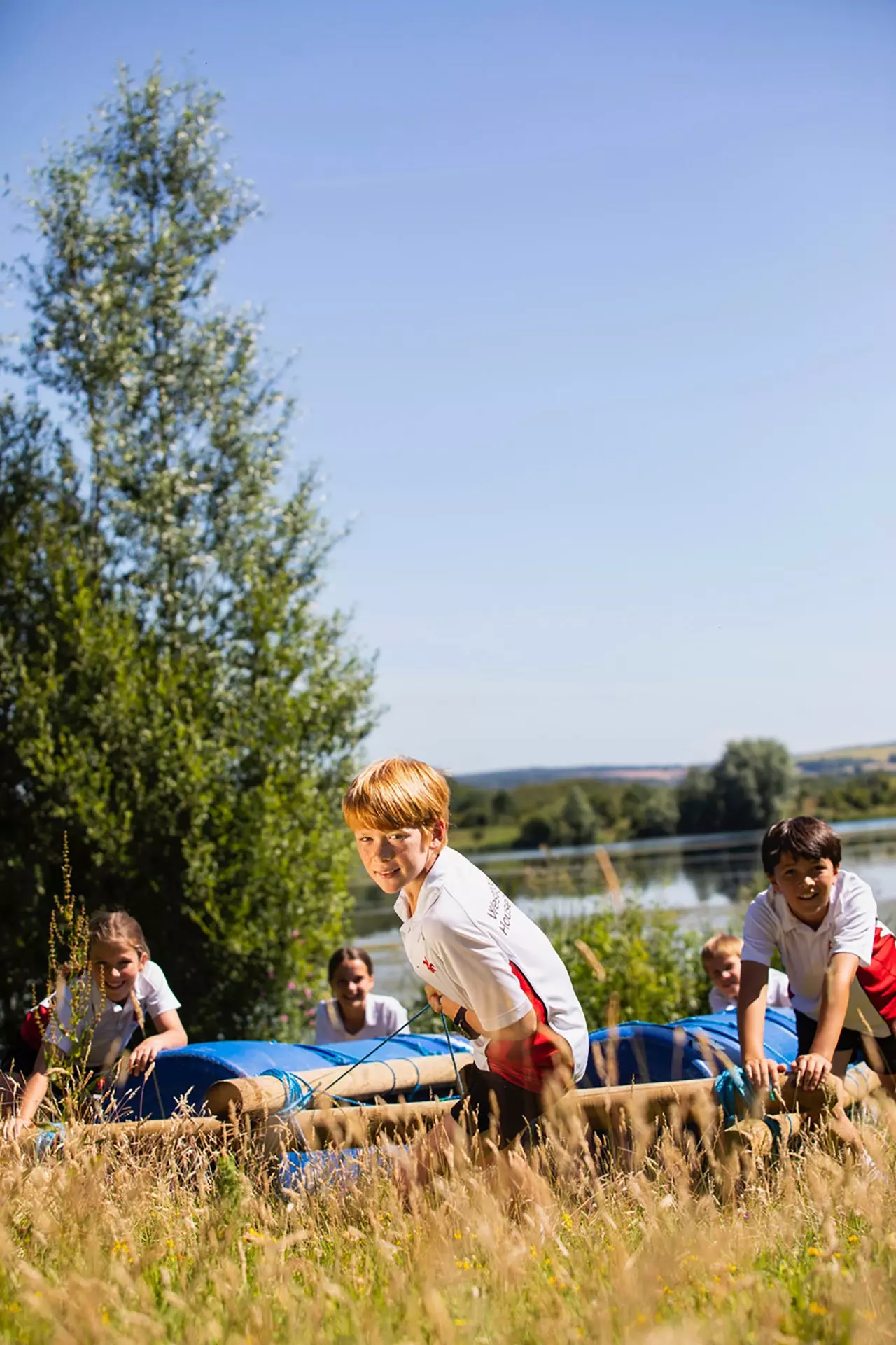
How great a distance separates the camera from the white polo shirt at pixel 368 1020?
7.73m

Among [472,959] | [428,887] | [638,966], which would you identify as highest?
[428,887]

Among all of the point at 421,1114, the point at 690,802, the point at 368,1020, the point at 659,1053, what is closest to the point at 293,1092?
the point at 421,1114

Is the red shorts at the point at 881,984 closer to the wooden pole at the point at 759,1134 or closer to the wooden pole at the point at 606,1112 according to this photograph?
the wooden pole at the point at 606,1112

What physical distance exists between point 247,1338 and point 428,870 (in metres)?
1.58

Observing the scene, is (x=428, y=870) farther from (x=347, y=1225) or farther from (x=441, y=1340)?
(x=441, y=1340)

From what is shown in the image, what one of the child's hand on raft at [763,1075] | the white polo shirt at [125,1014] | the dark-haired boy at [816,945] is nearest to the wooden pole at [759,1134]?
the child's hand on raft at [763,1075]

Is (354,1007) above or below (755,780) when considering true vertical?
below

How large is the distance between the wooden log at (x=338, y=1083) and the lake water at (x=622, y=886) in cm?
307

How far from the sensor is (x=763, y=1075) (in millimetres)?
4383

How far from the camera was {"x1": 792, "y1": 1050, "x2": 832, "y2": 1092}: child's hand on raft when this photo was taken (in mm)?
4281

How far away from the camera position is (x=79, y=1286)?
249 cm

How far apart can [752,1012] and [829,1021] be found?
1.31ft

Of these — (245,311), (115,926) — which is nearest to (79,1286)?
(115,926)

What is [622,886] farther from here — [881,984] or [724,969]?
[881,984]
